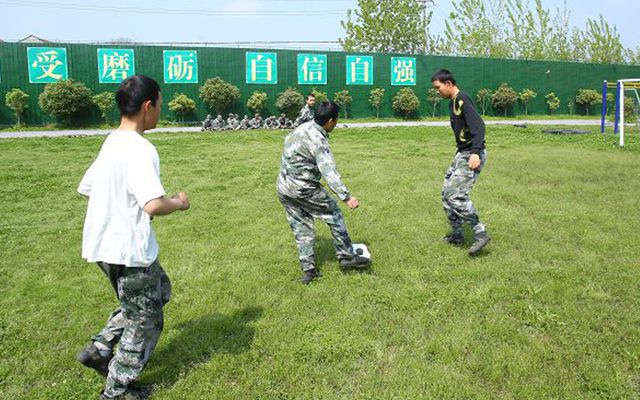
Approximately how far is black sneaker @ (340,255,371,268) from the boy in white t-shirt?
88.4 inches

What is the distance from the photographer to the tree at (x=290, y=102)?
22.5m

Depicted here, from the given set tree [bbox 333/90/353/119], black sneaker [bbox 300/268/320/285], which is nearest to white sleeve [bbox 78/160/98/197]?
black sneaker [bbox 300/268/320/285]

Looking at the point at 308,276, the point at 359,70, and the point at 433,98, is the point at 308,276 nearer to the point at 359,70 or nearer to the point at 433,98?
the point at 359,70

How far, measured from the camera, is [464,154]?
541 centimetres

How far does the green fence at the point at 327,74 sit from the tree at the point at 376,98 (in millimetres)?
254

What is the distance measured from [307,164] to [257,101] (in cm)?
1868

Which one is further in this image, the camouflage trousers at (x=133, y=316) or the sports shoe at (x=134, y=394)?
the sports shoe at (x=134, y=394)

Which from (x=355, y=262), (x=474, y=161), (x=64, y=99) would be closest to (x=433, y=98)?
(x=64, y=99)

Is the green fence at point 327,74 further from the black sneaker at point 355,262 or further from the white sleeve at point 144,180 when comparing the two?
the white sleeve at point 144,180

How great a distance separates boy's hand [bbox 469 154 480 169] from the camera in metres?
5.09

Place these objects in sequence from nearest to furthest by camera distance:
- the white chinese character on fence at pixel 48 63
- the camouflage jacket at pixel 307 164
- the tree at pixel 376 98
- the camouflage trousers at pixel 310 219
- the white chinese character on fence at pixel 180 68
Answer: the camouflage jacket at pixel 307 164 → the camouflage trousers at pixel 310 219 → the white chinese character on fence at pixel 48 63 → the white chinese character on fence at pixel 180 68 → the tree at pixel 376 98

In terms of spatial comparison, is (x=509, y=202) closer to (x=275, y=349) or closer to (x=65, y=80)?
(x=275, y=349)

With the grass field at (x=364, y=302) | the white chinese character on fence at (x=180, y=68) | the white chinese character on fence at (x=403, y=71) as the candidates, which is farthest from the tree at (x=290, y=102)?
the grass field at (x=364, y=302)

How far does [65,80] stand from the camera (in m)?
19.8
